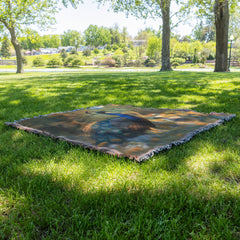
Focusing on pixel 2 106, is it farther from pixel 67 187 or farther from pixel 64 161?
pixel 67 187

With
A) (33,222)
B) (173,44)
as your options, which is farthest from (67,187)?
(173,44)

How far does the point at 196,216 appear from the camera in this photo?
1459 mm

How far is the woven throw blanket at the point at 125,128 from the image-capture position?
251cm

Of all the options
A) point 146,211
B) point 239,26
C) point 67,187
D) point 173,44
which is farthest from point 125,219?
point 173,44

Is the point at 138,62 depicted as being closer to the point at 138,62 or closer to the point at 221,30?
the point at 138,62

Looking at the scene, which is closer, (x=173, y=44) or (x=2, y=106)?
(x=2, y=106)

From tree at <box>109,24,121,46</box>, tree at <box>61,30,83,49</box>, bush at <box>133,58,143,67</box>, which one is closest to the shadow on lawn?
bush at <box>133,58,143,67</box>

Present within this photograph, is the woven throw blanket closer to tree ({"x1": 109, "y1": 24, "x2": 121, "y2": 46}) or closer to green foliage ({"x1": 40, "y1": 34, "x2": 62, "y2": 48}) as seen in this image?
tree ({"x1": 109, "y1": 24, "x2": 121, "y2": 46})

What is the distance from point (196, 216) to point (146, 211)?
309 millimetres

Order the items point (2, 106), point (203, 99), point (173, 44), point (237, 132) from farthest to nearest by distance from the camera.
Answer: point (173, 44) → point (203, 99) → point (2, 106) → point (237, 132)

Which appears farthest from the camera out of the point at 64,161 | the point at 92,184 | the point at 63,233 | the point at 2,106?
the point at 2,106

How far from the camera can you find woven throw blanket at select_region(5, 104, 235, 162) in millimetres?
2506

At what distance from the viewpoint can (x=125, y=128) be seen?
3.18 meters

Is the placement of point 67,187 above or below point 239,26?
below
